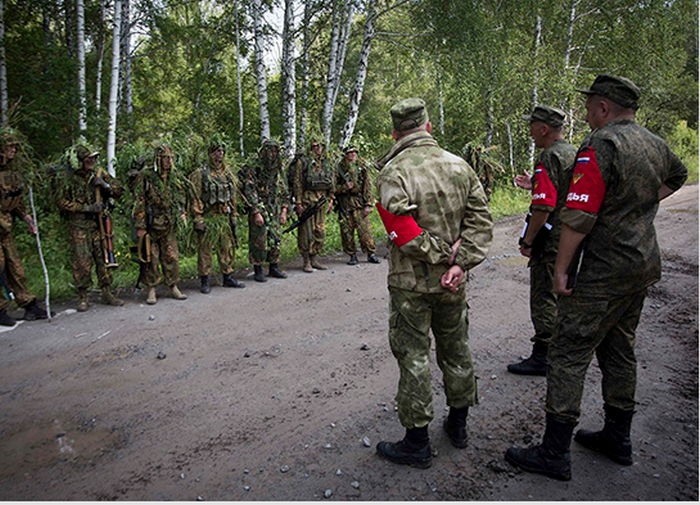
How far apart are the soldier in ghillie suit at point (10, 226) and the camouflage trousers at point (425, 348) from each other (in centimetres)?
495

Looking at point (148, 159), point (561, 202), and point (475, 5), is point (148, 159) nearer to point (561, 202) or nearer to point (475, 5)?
point (561, 202)

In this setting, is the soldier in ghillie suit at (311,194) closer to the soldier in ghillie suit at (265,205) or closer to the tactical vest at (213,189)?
the soldier in ghillie suit at (265,205)

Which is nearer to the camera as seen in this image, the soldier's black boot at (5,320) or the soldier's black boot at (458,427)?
the soldier's black boot at (458,427)

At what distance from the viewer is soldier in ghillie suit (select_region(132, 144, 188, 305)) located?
6.57 m

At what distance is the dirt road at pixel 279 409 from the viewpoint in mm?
2711

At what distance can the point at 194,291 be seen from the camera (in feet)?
23.2

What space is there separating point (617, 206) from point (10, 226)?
633 cm

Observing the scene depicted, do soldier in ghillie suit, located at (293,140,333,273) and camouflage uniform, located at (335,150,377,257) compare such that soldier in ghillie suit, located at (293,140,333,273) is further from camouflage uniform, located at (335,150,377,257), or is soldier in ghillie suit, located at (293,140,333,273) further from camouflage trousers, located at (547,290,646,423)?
camouflage trousers, located at (547,290,646,423)

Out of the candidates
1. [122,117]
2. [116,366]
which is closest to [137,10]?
[122,117]

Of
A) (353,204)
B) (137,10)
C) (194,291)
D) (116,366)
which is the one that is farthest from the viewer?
(137,10)

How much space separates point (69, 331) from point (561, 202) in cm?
522

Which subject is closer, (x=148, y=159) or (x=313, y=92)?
(x=148, y=159)

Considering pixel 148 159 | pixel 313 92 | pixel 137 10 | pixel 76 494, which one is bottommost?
pixel 76 494

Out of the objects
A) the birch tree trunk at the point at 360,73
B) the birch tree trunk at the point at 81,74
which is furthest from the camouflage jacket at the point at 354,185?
the birch tree trunk at the point at 81,74
